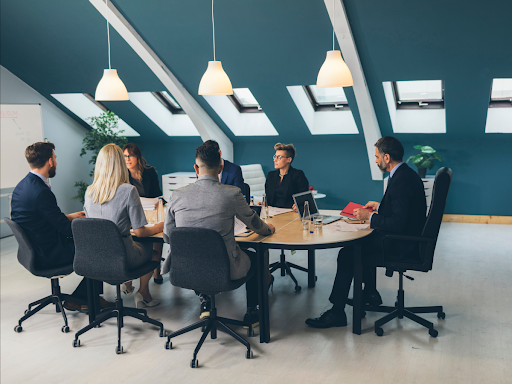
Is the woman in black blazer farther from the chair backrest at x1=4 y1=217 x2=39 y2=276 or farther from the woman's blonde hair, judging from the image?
the chair backrest at x1=4 y1=217 x2=39 y2=276

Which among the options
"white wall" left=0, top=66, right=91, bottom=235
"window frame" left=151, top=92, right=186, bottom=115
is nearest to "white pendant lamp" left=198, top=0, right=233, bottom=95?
"window frame" left=151, top=92, right=186, bottom=115

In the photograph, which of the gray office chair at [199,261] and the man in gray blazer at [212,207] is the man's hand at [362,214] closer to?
the man in gray blazer at [212,207]

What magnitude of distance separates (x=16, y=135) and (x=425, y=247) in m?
5.79

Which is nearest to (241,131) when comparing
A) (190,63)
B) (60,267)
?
(190,63)

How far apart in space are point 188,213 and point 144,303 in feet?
4.88

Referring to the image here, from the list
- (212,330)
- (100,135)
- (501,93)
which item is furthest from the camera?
(100,135)

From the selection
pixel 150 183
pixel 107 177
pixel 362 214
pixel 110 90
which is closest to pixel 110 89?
pixel 110 90

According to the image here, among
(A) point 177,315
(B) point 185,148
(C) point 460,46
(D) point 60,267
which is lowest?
(A) point 177,315

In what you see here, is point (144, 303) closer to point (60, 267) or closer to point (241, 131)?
point (60, 267)

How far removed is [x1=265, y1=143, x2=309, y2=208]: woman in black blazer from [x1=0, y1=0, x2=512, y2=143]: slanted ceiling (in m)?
1.63

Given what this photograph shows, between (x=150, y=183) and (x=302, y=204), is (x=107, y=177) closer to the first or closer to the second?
(x=150, y=183)

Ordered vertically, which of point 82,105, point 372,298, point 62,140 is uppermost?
point 82,105

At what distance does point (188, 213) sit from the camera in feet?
9.59

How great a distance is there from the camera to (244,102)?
793cm
